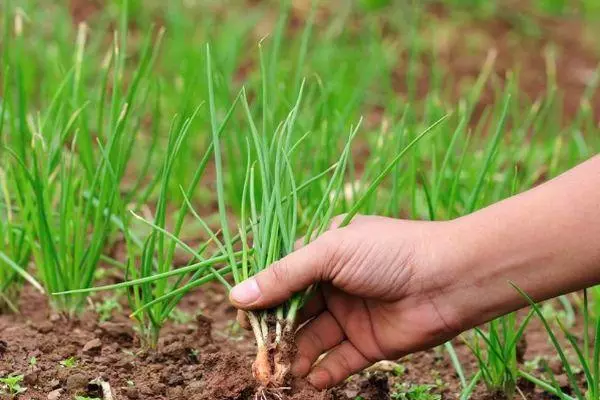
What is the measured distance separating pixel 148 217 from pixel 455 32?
2.78m

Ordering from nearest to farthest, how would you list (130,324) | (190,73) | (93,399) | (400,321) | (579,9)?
(93,399), (400,321), (130,324), (190,73), (579,9)

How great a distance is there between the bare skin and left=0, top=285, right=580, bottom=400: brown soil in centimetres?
15

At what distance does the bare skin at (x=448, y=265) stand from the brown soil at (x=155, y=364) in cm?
15

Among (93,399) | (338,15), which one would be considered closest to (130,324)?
(93,399)

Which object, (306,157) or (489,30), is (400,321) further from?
(489,30)

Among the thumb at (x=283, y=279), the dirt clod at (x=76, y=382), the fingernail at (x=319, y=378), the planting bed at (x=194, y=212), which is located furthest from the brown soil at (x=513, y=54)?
the dirt clod at (x=76, y=382)

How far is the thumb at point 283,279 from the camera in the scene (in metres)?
2.09

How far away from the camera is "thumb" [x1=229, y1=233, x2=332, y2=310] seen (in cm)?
209

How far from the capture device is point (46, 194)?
2.57 metres

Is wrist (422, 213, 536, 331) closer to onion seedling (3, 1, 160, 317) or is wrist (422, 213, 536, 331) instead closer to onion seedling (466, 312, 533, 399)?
onion seedling (466, 312, 533, 399)

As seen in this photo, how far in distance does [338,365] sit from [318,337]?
0.09 m

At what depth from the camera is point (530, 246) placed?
2102 millimetres

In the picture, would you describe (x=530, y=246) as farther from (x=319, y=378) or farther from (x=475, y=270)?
(x=319, y=378)

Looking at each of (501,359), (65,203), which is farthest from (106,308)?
(501,359)
